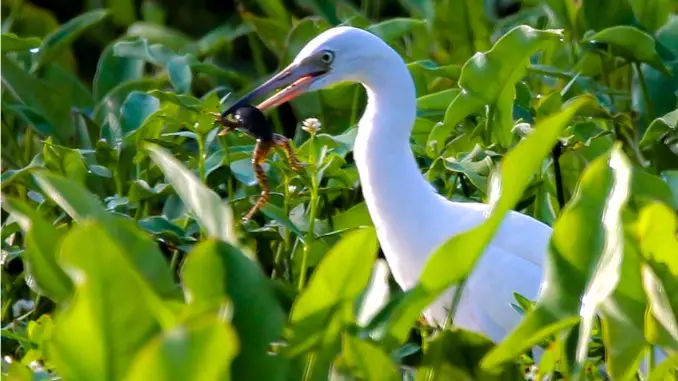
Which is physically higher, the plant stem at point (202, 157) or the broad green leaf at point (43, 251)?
the broad green leaf at point (43, 251)

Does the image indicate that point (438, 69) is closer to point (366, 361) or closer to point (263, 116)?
point (263, 116)

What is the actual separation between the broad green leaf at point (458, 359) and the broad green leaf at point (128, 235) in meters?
0.29

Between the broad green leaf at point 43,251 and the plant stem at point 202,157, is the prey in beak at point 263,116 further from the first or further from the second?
the broad green leaf at point 43,251

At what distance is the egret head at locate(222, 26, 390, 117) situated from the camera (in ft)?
8.36

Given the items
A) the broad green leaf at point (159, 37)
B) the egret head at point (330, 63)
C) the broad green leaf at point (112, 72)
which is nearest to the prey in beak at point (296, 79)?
the egret head at point (330, 63)

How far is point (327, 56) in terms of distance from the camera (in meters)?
2.57

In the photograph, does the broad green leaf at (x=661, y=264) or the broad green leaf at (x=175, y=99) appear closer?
the broad green leaf at (x=661, y=264)

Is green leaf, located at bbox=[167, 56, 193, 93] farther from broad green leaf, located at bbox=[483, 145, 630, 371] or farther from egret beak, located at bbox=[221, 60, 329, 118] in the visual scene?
broad green leaf, located at bbox=[483, 145, 630, 371]

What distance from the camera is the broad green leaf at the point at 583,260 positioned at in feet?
4.79

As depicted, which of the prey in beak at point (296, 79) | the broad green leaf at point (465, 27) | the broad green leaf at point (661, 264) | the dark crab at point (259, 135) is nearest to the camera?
the broad green leaf at point (661, 264)

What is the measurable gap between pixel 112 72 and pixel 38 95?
0.29m

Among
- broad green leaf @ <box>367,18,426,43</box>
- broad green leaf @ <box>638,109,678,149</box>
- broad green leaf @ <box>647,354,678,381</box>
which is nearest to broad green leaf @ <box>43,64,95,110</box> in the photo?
broad green leaf @ <box>367,18,426,43</box>

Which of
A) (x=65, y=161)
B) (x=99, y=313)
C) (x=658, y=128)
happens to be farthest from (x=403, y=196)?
(x=99, y=313)

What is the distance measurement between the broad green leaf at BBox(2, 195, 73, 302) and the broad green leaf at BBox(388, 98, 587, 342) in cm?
38
